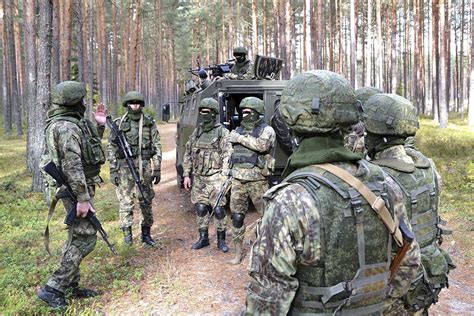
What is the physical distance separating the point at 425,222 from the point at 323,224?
1532 millimetres

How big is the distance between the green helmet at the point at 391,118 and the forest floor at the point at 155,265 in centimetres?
243

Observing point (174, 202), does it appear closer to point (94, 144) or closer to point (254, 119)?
point (254, 119)

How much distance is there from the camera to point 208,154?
20.0 ft

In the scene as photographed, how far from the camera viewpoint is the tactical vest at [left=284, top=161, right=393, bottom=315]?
1754 mm

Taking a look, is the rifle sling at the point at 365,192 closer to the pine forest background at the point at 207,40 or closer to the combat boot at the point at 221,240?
the combat boot at the point at 221,240

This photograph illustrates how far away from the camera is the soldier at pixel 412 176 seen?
2842mm

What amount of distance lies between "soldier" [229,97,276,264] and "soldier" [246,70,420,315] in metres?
3.75

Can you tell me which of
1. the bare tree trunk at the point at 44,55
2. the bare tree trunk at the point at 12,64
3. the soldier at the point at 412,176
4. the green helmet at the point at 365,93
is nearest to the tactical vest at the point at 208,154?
the green helmet at the point at 365,93

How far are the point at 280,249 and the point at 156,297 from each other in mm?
3296

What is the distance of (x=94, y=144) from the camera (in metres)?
4.63

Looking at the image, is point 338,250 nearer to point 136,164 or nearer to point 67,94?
point 67,94

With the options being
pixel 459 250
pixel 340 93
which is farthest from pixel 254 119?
pixel 340 93

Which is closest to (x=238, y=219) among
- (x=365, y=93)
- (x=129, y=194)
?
(x=129, y=194)

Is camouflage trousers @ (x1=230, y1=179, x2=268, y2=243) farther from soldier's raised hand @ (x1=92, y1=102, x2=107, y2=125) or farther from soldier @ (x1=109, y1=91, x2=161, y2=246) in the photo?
soldier's raised hand @ (x1=92, y1=102, x2=107, y2=125)
